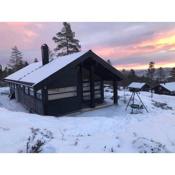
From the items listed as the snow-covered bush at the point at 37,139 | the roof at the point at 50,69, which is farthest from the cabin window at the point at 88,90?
the snow-covered bush at the point at 37,139

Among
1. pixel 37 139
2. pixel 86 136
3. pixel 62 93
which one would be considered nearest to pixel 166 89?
pixel 62 93

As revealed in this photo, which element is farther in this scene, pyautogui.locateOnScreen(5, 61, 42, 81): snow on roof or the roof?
pyautogui.locateOnScreen(5, 61, 42, 81): snow on roof

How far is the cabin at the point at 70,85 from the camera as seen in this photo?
1226 cm

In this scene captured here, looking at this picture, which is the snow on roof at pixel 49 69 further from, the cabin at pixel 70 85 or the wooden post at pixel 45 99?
the wooden post at pixel 45 99

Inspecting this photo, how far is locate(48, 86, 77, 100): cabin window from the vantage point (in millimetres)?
12450

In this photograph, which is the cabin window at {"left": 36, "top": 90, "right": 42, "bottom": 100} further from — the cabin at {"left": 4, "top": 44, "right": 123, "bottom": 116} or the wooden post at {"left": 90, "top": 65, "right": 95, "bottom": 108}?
the wooden post at {"left": 90, "top": 65, "right": 95, "bottom": 108}

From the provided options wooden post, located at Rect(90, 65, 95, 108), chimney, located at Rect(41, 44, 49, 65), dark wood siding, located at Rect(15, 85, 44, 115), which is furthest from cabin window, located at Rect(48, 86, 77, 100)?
chimney, located at Rect(41, 44, 49, 65)

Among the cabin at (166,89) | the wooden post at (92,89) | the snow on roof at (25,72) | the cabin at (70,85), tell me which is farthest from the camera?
the cabin at (166,89)

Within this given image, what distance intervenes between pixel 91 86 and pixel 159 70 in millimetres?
74831

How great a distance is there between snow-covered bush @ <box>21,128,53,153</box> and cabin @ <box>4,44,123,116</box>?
410 cm

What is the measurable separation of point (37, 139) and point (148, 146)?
3.66 meters

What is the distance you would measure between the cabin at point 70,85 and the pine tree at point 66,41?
69.7 feet

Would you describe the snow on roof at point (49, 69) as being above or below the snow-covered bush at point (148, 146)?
above

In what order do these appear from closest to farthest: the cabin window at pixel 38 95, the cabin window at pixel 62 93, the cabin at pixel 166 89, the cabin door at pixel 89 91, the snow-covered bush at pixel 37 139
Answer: the snow-covered bush at pixel 37 139 → the cabin window at pixel 62 93 → the cabin window at pixel 38 95 → the cabin door at pixel 89 91 → the cabin at pixel 166 89
